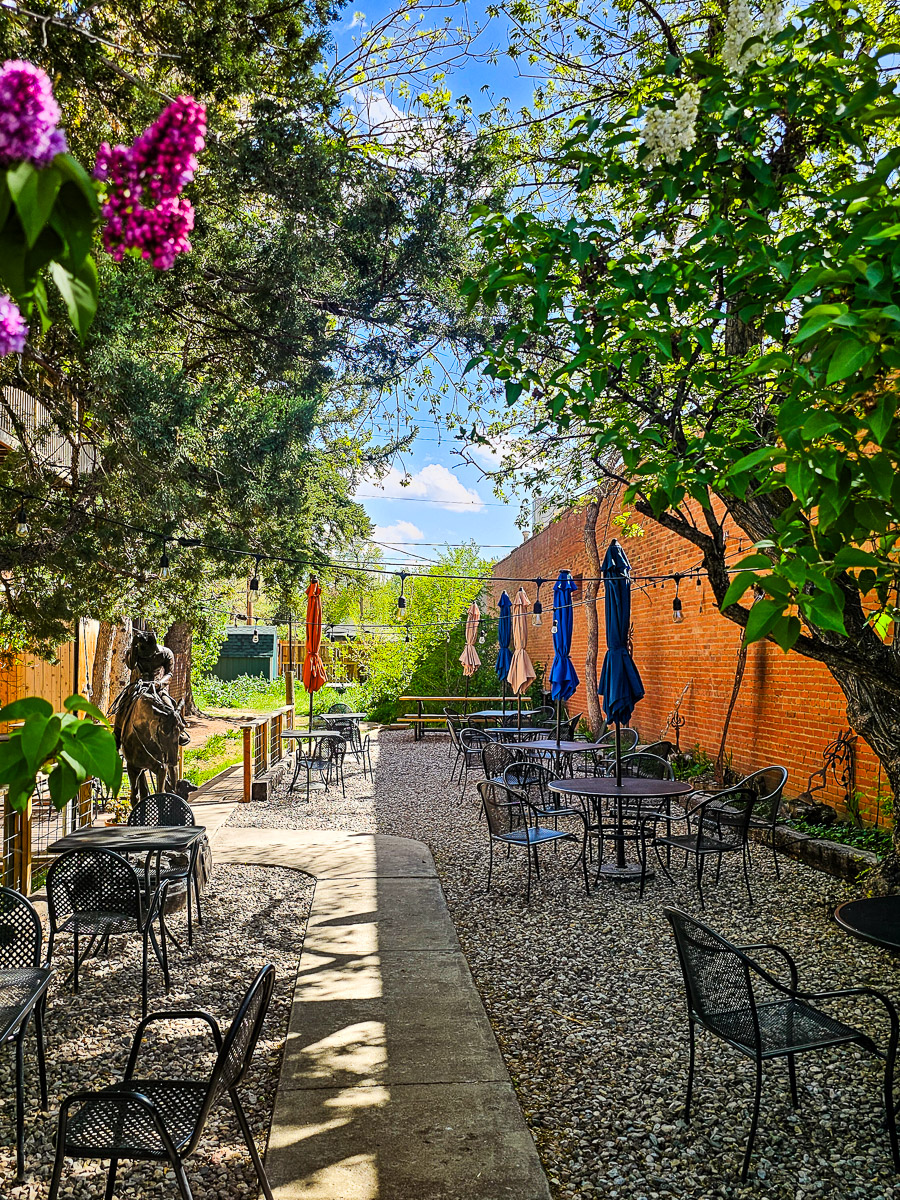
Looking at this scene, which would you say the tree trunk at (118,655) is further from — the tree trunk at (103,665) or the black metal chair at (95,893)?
the black metal chair at (95,893)

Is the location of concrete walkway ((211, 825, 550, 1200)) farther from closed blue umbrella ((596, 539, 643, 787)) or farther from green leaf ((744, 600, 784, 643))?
closed blue umbrella ((596, 539, 643, 787))

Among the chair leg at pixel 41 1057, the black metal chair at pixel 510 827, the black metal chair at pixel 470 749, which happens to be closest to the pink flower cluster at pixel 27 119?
the chair leg at pixel 41 1057

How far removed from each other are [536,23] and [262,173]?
9.57 feet

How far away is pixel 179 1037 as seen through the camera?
4188mm

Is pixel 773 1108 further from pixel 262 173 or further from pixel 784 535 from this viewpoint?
pixel 262 173

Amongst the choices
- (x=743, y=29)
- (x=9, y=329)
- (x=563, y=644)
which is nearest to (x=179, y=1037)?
(x=9, y=329)

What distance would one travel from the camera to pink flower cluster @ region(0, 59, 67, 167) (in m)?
0.73

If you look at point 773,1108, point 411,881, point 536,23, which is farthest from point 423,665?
point 773,1108

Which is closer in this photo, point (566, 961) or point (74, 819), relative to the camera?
point (566, 961)

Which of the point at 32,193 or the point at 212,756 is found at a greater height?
the point at 32,193

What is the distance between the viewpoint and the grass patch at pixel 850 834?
22.2 feet

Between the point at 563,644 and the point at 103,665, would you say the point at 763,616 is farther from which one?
the point at 103,665

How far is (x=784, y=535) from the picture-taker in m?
2.25

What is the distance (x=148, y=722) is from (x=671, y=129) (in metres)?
6.20
